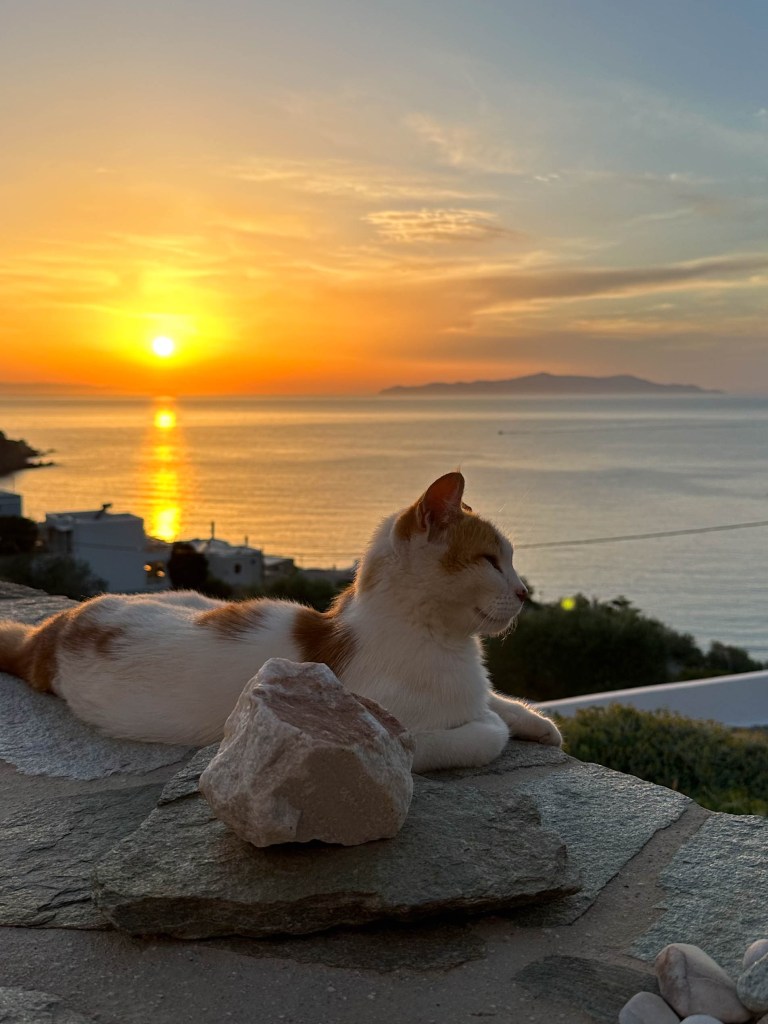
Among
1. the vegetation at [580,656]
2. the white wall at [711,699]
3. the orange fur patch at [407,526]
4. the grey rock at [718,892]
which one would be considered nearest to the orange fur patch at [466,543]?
the orange fur patch at [407,526]

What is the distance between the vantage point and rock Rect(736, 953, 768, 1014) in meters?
1.83

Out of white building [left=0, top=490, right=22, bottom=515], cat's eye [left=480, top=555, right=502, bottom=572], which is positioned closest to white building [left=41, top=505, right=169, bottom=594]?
white building [left=0, top=490, right=22, bottom=515]

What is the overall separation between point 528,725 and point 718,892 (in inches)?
47.9

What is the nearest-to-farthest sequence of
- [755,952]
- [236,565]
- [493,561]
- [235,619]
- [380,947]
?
[755,952]
[380,947]
[493,561]
[235,619]
[236,565]

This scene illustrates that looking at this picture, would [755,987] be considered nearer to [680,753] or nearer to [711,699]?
→ [680,753]

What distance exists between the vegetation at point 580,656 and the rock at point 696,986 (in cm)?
1497

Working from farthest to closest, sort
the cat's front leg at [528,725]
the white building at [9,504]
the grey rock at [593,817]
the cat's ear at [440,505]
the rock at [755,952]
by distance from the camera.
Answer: the white building at [9,504] → the cat's front leg at [528,725] → the cat's ear at [440,505] → the grey rock at [593,817] → the rock at [755,952]

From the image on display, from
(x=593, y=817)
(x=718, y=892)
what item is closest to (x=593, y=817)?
(x=593, y=817)

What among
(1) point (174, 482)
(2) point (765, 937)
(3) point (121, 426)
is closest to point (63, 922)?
(2) point (765, 937)

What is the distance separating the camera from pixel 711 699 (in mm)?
10266

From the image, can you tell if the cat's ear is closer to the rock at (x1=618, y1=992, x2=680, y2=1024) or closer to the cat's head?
the cat's head

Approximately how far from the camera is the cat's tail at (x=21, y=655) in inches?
153

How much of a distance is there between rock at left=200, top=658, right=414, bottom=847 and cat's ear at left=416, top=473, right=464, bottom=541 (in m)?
0.82

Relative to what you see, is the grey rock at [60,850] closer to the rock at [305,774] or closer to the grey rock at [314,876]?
the grey rock at [314,876]
